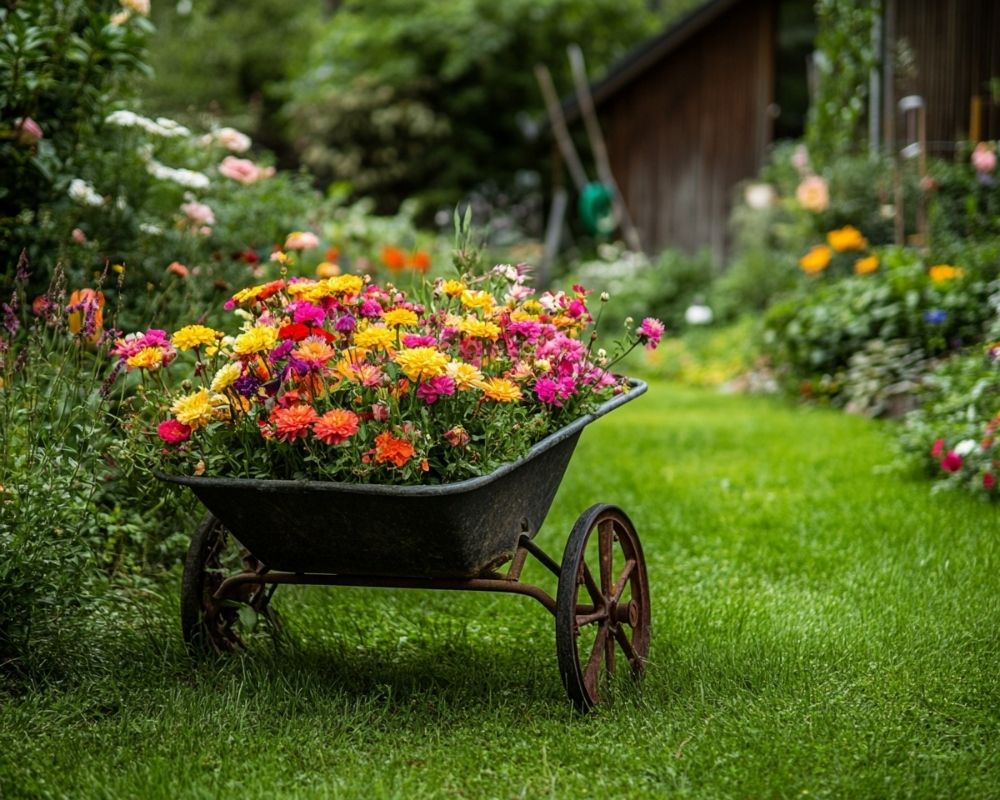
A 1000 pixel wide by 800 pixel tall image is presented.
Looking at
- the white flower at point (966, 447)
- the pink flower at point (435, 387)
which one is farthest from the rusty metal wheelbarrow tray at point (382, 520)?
the white flower at point (966, 447)

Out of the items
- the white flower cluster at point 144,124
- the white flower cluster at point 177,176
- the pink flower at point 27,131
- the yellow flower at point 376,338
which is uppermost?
the white flower cluster at point 144,124

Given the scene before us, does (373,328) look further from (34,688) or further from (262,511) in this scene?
(34,688)

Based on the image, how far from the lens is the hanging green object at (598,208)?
14766mm

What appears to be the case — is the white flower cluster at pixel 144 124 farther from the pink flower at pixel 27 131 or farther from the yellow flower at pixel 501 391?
the yellow flower at pixel 501 391

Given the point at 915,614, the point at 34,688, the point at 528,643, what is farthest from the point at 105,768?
the point at 915,614

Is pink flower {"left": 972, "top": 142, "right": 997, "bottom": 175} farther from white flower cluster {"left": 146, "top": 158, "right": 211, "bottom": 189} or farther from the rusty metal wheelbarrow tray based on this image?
the rusty metal wheelbarrow tray

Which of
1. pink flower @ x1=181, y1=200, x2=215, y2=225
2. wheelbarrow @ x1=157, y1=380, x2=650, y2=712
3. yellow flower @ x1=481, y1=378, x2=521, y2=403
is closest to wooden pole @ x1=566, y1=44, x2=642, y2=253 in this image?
pink flower @ x1=181, y1=200, x2=215, y2=225

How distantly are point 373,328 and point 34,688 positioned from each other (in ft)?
4.09

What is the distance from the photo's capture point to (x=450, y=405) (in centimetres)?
279

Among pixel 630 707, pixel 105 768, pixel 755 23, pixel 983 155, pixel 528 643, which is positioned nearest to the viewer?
pixel 105 768

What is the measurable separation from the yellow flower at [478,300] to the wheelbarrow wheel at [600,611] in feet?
1.89

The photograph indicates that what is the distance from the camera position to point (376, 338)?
8.86ft

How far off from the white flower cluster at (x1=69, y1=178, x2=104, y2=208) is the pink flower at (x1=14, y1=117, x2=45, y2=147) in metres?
0.26

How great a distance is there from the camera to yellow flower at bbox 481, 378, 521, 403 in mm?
2701
